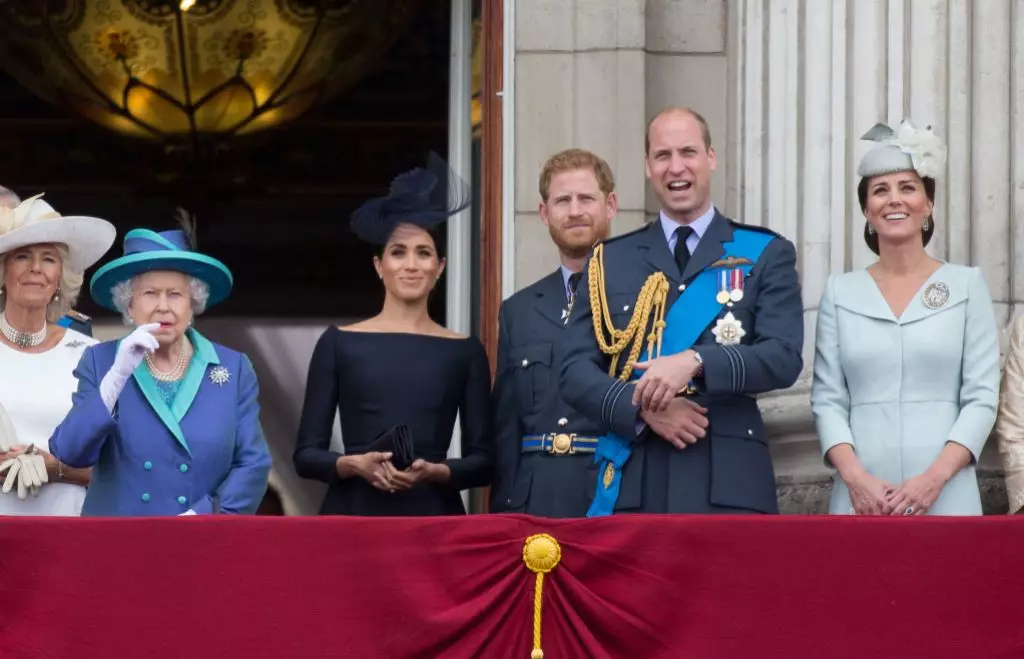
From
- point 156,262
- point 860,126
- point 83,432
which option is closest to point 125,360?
point 83,432

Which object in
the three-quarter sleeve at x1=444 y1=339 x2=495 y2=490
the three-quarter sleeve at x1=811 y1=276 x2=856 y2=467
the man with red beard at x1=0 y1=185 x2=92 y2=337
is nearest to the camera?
the three-quarter sleeve at x1=811 y1=276 x2=856 y2=467

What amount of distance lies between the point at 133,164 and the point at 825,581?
237 inches

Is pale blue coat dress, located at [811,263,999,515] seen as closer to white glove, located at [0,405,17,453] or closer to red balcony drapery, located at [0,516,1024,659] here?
red balcony drapery, located at [0,516,1024,659]

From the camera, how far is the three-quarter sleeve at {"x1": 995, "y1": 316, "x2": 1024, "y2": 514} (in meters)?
5.77

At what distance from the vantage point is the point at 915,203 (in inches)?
229

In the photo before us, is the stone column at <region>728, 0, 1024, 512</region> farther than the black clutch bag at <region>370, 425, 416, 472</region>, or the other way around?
the stone column at <region>728, 0, 1024, 512</region>

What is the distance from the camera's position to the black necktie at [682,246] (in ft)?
19.0

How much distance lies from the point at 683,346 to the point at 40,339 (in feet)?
5.96

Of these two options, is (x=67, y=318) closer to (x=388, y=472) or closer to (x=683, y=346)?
(x=388, y=472)

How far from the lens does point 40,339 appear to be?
20.3 feet

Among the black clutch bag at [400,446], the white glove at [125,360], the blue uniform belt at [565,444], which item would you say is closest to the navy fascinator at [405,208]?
the black clutch bag at [400,446]

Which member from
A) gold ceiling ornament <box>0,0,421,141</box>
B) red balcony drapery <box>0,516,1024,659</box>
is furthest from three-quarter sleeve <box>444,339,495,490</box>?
gold ceiling ornament <box>0,0,421,141</box>

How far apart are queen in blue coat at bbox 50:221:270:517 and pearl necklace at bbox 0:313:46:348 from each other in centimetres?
33

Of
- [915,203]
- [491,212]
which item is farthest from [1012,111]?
[491,212]
